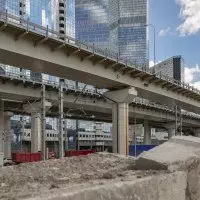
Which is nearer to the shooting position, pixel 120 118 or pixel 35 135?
pixel 120 118

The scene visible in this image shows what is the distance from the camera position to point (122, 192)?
355 centimetres

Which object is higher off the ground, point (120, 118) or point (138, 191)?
point (120, 118)

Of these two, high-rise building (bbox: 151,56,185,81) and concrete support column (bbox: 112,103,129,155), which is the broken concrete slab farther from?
high-rise building (bbox: 151,56,185,81)

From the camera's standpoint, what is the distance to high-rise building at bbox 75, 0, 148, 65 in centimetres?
12350

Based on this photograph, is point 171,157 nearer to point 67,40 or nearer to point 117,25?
point 67,40

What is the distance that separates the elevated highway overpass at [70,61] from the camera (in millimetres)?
32656

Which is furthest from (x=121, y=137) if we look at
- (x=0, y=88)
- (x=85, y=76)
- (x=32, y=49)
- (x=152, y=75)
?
(x=32, y=49)

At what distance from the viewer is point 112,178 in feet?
13.9

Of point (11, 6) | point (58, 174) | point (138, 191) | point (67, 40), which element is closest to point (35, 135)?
point (67, 40)

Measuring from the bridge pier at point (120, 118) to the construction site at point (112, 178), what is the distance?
144ft

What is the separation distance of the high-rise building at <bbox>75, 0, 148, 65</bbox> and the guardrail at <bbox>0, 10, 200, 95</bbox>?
44.4 meters

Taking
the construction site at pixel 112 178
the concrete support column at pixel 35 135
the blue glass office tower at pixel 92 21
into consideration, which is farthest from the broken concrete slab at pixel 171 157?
the blue glass office tower at pixel 92 21

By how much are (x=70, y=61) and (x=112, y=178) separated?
116ft

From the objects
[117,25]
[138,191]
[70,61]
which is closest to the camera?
[138,191]
